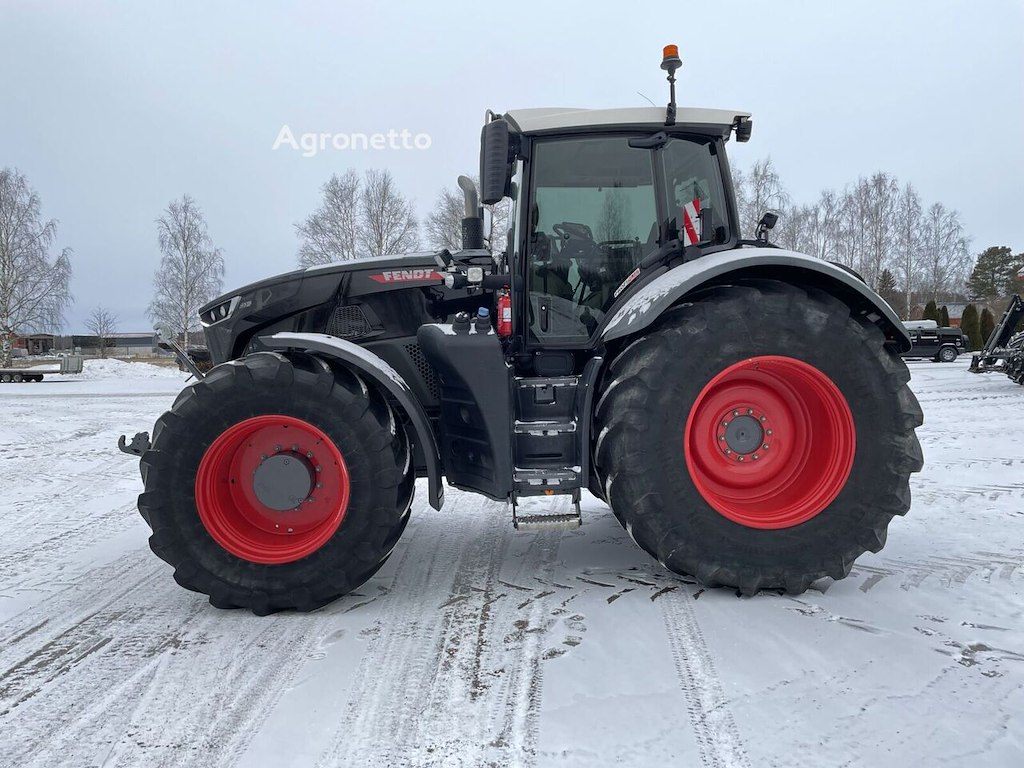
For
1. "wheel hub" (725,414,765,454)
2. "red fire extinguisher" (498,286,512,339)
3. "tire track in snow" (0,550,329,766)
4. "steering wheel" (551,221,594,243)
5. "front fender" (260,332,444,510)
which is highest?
"steering wheel" (551,221,594,243)

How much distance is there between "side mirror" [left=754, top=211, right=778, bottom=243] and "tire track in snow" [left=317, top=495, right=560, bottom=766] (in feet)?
6.96

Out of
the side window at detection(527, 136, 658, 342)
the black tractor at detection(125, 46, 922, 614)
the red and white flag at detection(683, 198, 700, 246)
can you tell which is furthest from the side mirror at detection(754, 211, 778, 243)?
the side window at detection(527, 136, 658, 342)

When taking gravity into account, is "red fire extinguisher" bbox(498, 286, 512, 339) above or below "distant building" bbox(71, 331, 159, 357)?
below

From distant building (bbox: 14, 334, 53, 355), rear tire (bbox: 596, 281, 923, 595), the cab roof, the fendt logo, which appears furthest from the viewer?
distant building (bbox: 14, 334, 53, 355)

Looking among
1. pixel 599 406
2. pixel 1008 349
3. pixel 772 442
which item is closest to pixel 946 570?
pixel 772 442

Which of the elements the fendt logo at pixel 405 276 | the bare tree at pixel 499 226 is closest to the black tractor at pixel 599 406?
the fendt logo at pixel 405 276

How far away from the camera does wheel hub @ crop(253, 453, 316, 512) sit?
3012mm

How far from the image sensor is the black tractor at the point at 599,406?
2.93 metres

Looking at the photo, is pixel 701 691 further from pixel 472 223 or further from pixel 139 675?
pixel 472 223

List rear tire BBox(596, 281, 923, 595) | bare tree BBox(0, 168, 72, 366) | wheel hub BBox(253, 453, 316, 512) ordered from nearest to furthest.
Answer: rear tire BBox(596, 281, 923, 595), wheel hub BBox(253, 453, 316, 512), bare tree BBox(0, 168, 72, 366)

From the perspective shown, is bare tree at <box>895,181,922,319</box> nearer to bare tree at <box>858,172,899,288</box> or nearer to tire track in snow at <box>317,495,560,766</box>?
bare tree at <box>858,172,899,288</box>

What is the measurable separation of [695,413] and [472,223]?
5.59 feet

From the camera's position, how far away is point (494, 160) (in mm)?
3029

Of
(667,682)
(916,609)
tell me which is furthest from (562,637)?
(916,609)
